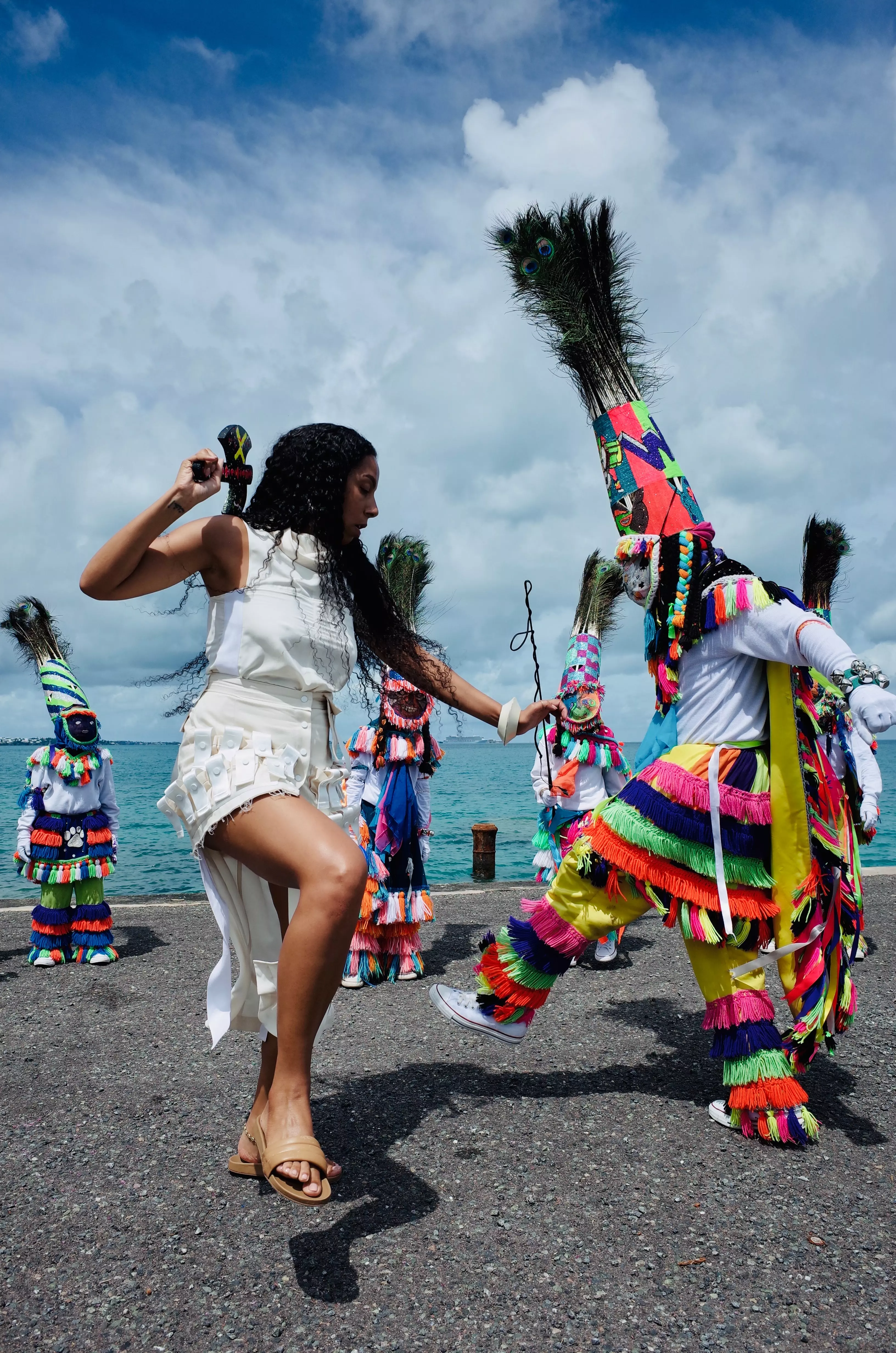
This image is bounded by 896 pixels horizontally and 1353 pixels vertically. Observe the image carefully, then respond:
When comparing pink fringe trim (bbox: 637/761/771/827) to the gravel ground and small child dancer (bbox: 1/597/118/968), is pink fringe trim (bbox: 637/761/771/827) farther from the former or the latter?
small child dancer (bbox: 1/597/118/968)

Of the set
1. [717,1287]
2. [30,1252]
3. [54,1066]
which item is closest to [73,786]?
[54,1066]

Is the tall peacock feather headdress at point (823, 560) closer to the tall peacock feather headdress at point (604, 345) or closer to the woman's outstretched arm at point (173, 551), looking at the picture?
the tall peacock feather headdress at point (604, 345)

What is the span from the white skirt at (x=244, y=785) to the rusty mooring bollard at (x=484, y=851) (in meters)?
7.67

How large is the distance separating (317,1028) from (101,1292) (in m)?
0.83

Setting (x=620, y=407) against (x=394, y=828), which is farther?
(x=394, y=828)

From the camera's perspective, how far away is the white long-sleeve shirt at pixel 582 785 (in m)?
6.29

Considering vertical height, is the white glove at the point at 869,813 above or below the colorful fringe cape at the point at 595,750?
below

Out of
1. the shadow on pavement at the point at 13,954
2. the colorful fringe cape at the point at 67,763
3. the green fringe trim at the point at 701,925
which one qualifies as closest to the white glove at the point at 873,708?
the green fringe trim at the point at 701,925

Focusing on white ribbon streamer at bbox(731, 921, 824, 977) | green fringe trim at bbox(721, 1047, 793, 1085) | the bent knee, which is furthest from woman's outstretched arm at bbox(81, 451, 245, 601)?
green fringe trim at bbox(721, 1047, 793, 1085)

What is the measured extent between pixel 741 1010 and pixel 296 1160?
69.9 inches

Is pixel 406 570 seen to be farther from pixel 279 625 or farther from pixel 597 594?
pixel 279 625

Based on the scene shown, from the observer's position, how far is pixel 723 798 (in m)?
3.07

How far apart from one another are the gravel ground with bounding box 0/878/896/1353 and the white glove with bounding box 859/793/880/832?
191cm

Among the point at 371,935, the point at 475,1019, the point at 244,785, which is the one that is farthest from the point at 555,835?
the point at 244,785
